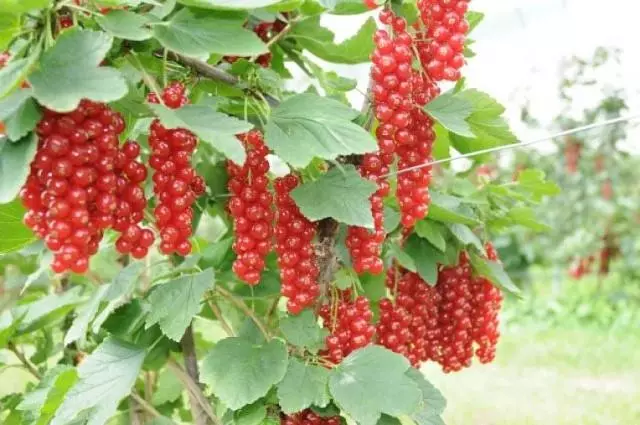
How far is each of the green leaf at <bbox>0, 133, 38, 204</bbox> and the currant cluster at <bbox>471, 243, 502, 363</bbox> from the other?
758 millimetres

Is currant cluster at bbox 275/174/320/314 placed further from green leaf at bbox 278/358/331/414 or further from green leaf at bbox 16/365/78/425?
green leaf at bbox 16/365/78/425

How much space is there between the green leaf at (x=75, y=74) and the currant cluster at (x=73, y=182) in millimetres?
35

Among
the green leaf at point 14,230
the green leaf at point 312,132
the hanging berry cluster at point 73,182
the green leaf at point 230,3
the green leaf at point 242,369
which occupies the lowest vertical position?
the green leaf at point 242,369

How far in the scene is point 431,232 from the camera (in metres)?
1.08

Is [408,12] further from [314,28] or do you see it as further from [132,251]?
[132,251]

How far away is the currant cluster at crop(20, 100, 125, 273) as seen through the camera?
0.63 meters

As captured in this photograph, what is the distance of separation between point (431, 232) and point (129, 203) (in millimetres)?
489

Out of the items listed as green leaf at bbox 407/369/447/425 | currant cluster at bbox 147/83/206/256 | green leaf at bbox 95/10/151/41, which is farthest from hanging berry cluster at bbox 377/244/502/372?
green leaf at bbox 95/10/151/41

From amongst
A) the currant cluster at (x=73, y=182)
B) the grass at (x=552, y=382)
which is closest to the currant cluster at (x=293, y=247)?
the currant cluster at (x=73, y=182)

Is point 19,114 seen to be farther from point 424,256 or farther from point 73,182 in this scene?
point 424,256

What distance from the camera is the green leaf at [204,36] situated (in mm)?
697

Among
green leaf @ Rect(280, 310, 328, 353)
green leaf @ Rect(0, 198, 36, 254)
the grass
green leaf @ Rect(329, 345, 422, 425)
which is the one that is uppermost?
green leaf @ Rect(0, 198, 36, 254)

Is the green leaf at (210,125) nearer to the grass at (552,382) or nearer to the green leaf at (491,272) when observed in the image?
the green leaf at (491,272)

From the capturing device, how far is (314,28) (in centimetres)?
89
